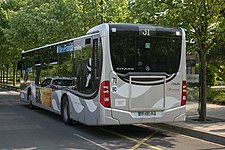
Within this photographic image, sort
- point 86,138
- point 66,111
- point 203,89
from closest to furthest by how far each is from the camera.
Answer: point 86,138 < point 203,89 < point 66,111

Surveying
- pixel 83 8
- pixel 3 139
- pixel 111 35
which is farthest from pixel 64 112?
pixel 83 8

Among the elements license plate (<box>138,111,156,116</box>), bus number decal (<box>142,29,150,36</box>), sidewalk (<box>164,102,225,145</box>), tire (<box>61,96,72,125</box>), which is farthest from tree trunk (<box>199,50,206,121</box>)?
tire (<box>61,96,72,125</box>)

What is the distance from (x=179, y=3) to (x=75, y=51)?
3.71 metres

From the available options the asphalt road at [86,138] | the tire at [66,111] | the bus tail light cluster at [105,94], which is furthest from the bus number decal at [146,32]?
the tire at [66,111]

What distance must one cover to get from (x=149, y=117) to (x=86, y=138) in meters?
1.83

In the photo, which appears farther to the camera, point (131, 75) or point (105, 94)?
point (131, 75)

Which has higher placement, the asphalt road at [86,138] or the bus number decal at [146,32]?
the bus number decal at [146,32]

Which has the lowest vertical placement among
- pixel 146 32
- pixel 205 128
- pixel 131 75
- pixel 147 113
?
pixel 205 128

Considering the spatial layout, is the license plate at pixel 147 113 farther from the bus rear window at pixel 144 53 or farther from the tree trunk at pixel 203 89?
the tree trunk at pixel 203 89

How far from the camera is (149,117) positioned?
1029 cm

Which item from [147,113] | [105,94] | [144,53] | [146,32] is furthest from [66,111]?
[146,32]

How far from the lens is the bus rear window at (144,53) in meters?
10.1

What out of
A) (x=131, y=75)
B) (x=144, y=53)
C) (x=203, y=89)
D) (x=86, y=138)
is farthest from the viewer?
(x=203, y=89)

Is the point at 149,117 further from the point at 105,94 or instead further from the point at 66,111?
the point at 66,111
